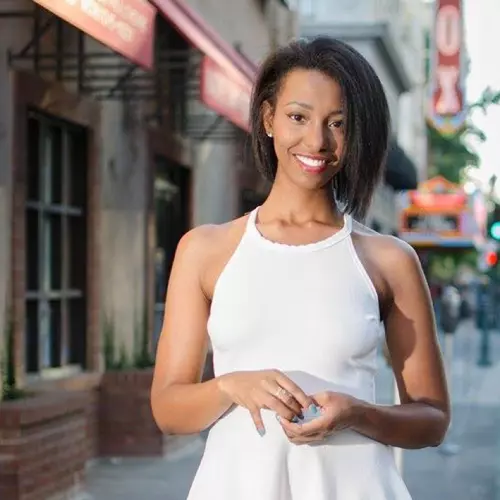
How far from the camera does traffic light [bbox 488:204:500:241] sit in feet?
55.7

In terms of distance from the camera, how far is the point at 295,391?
2010 millimetres

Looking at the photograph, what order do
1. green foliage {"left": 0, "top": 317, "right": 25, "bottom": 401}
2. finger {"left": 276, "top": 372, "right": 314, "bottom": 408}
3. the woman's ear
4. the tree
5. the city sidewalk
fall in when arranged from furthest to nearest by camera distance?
the tree, the city sidewalk, green foliage {"left": 0, "top": 317, "right": 25, "bottom": 401}, the woman's ear, finger {"left": 276, "top": 372, "right": 314, "bottom": 408}

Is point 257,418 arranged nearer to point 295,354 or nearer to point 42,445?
point 295,354

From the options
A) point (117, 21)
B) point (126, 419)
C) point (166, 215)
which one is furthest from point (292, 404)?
point (166, 215)

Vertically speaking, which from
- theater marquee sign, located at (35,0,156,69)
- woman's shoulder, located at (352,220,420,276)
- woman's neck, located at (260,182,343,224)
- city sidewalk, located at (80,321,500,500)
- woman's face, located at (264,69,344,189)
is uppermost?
theater marquee sign, located at (35,0,156,69)

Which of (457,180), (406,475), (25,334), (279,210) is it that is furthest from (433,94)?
(457,180)

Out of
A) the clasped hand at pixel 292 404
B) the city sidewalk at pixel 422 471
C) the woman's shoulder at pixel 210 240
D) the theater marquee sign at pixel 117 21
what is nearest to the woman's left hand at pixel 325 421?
the clasped hand at pixel 292 404

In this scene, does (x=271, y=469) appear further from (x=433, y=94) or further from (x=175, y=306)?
(x=433, y=94)

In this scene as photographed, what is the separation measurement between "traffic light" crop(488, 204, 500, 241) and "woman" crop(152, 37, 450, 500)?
14.9 meters

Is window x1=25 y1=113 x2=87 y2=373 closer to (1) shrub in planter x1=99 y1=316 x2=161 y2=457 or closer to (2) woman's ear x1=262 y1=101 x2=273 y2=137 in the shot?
(1) shrub in planter x1=99 y1=316 x2=161 y2=457

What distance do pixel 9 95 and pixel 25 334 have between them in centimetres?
178

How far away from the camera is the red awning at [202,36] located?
305 inches

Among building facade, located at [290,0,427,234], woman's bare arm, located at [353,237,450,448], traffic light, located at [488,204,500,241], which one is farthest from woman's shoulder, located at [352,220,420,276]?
building facade, located at [290,0,427,234]

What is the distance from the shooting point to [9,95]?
7797mm
